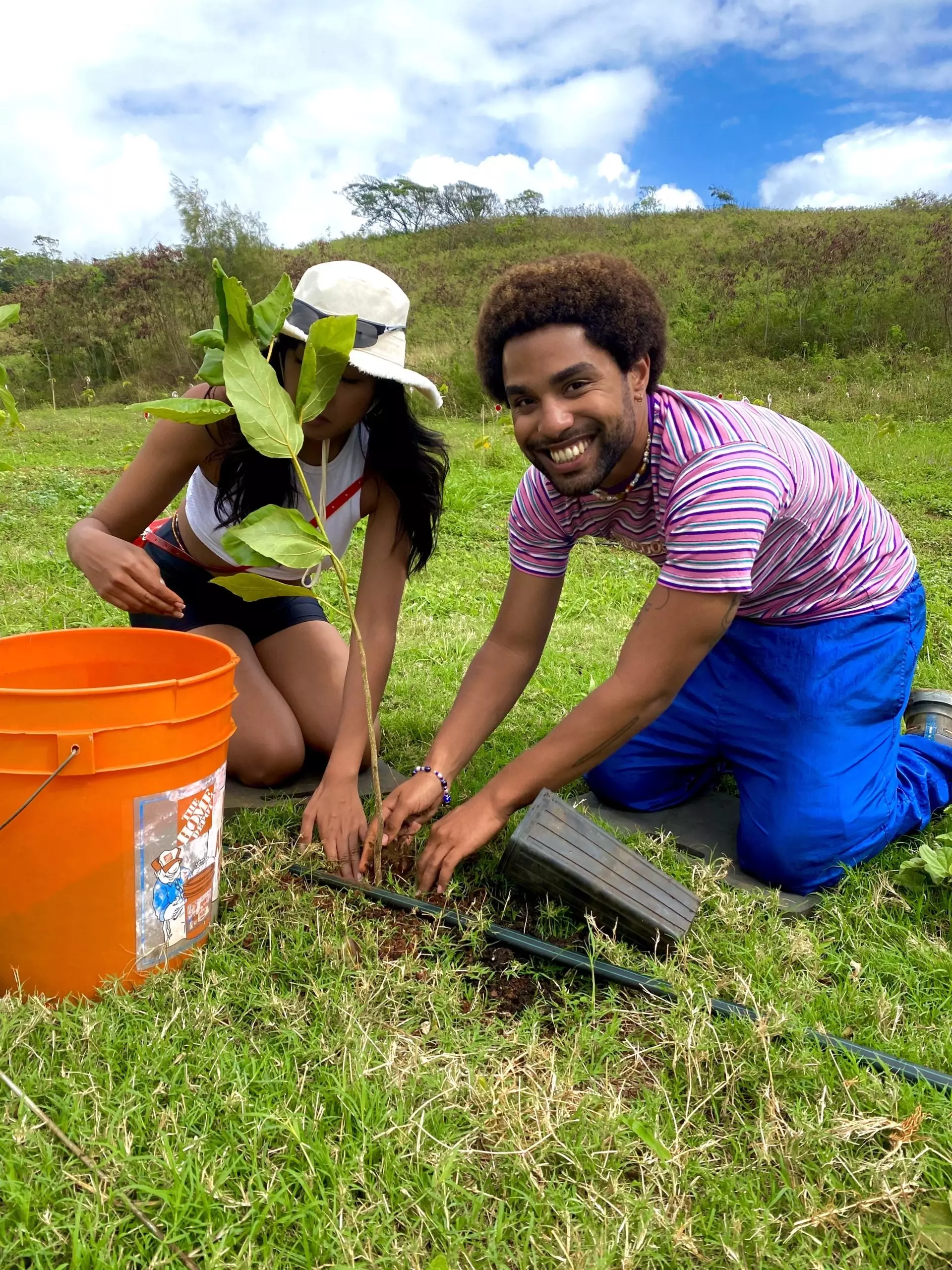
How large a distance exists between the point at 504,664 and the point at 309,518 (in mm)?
654

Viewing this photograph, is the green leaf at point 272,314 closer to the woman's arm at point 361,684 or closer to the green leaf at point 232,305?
the green leaf at point 232,305

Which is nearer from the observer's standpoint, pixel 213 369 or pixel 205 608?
pixel 213 369

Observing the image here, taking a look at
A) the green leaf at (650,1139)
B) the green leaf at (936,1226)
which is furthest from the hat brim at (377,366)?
the green leaf at (936,1226)

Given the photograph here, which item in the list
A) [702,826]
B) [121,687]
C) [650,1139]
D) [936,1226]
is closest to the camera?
[936,1226]

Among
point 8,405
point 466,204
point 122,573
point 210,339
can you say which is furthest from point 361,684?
point 466,204

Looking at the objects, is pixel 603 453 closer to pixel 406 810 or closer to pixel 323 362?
pixel 323 362

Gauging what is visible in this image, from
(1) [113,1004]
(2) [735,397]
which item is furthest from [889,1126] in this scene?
(2) [735,397]

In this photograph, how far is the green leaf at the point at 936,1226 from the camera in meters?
1.04

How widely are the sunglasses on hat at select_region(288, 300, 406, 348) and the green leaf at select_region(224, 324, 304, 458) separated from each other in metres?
0.36

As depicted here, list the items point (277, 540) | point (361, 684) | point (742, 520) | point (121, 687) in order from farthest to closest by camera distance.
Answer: point (361, 684) → point (742, 520) → point (277, 540) → point (121, 687)

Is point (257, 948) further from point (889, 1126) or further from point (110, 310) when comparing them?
point (110, 310)

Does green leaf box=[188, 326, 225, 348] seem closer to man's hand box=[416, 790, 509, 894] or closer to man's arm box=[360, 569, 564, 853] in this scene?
man's arm box=[360, 569, 564, 853]

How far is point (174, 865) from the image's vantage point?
140 centimetres

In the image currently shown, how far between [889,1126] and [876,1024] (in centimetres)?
27
